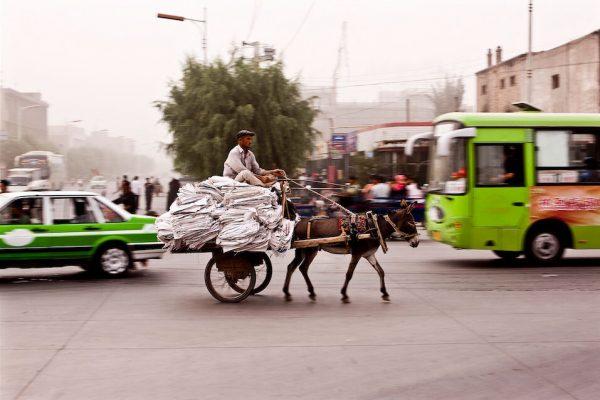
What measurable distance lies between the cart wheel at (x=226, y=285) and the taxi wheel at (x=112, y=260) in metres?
2.53

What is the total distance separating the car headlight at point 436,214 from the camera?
45.2ft

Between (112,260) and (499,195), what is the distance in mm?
7440

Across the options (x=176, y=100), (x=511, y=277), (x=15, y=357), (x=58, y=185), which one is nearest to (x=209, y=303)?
(x=15, y=357)

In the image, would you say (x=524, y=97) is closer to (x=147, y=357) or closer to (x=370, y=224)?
(x=370, y=224)

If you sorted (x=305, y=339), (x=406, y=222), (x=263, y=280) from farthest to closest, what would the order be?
(x=263, y=280) → (x=406, y=222) → (x=305, y=339)

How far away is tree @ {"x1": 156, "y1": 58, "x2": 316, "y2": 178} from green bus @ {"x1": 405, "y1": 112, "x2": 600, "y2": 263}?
15.9 meters

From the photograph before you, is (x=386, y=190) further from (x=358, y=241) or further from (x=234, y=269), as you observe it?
(x=234, y=269)

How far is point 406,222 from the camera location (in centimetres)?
968

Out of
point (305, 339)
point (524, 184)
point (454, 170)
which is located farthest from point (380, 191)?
point (305, 339)

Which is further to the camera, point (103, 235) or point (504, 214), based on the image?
point (504, 214)

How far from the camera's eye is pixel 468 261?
570 inches

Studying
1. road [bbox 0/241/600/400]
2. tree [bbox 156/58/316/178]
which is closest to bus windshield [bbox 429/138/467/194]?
road [bbox 0/241/600/400]

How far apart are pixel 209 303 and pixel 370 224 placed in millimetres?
2575

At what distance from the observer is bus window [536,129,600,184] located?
43.6ft
